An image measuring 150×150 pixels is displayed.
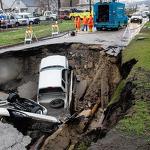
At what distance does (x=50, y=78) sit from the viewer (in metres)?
20.0

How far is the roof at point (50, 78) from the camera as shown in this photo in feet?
63.7

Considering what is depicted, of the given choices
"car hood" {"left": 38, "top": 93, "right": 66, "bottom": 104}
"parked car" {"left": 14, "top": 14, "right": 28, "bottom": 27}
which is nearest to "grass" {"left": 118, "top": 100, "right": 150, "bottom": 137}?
"car hood" {"left": 38, "top": 93, "right": 66, "bottom": 104}

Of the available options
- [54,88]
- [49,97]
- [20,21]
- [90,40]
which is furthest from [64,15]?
[49,97]

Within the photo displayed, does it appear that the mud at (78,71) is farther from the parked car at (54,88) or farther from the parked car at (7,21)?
the parked car at (7,21)

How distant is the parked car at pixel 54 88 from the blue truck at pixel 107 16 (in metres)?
20.7

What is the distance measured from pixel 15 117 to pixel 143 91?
16.0 feet

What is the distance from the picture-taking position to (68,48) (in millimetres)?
27188

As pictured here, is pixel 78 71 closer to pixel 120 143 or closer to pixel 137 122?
pixel 137 122

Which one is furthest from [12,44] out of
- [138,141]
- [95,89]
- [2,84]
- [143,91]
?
[138,141]

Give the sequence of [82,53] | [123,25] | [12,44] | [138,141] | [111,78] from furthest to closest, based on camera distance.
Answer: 1. [123,25]
2. [12,44]
3. [82,53]
4. [111,78]
5. [138,141]

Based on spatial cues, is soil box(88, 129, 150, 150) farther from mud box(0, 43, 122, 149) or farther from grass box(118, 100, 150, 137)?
mud box(0, 43, 122, 149)

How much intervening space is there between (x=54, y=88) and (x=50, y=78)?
852 millimetres

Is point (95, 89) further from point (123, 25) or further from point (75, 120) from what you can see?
point (123, 25)

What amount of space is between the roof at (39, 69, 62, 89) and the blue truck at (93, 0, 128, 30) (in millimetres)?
21338
